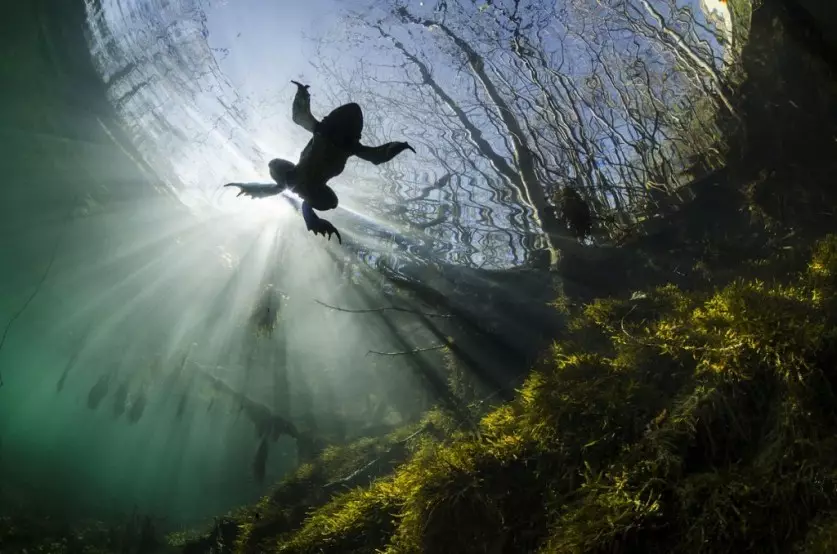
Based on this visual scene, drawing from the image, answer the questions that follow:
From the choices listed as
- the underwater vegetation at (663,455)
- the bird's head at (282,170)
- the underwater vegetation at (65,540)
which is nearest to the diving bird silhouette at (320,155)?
the bird's head at (282,170)

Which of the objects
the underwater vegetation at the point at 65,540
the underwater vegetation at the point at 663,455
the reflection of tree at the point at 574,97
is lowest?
the underwater vegetation at the point at 663,455

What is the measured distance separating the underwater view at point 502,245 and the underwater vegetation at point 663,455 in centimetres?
2

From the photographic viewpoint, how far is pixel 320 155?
102 inches

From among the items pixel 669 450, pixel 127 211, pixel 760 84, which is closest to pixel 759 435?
pixel 669 450

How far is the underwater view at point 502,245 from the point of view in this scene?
2.30m

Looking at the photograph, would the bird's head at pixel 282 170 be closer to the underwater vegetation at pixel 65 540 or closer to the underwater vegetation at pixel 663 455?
the underwater vegetation at pixel 663 455

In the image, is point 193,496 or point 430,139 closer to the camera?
point 430,139

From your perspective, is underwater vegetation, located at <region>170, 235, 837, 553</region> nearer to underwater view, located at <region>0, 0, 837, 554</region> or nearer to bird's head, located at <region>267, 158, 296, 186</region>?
underwater view, located at <region>0, 0, 837, 554</region>

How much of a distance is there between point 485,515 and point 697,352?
1902mm

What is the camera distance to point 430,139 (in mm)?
11141

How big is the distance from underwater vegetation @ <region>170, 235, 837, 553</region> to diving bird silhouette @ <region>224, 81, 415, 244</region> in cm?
218

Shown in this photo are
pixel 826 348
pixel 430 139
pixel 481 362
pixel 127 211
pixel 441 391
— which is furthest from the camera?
pixel 127 211

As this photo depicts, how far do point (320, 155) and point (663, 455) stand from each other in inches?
109

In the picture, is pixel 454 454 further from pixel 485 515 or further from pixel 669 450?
pixel 669 450
